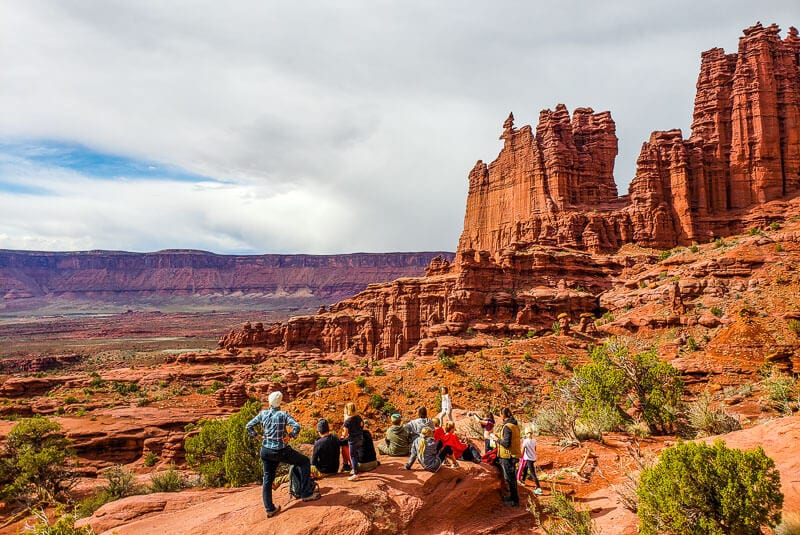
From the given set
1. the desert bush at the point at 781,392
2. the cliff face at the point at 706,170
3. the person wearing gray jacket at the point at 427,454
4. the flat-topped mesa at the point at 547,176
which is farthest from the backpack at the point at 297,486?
the flat-topped mesa at the point at 547,176

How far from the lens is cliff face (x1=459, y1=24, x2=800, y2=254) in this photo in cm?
5706

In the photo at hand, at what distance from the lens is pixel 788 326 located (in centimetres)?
2577

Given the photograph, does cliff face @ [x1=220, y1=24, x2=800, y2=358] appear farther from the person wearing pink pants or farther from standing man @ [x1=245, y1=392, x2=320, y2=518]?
standing man @ [x1=245, y1=392, x2=320, y2=518]

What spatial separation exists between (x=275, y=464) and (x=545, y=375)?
2729 centimetres

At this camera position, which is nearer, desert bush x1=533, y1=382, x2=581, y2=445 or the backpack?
the backpack

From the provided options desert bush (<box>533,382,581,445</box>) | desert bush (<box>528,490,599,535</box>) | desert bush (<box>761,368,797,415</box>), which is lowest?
desert bush (<box>533,382,581,445</box>)

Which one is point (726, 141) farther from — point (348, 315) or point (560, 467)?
point (560, 467)

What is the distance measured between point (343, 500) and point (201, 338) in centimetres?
12993

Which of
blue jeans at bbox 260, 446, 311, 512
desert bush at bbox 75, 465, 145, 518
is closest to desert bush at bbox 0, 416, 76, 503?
desert bush at bbox 75, 465, 145, 518

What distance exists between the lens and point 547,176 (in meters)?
66.4

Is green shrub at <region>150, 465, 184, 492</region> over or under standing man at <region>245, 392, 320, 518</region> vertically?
under

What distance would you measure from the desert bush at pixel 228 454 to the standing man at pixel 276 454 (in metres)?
9.03

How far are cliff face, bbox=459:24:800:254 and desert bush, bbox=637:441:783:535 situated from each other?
52.3 metres

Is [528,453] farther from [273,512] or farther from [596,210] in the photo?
[596,210]
